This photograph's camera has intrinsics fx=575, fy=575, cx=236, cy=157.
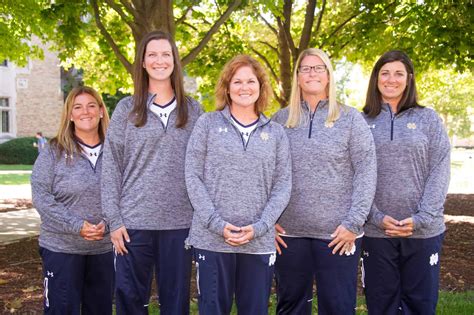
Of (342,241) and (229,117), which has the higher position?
(229,117)

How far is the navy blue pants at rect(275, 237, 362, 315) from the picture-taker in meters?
3.72

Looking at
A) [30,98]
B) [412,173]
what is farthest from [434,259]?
[30,98]

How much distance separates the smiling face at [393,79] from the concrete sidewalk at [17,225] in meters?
7.10

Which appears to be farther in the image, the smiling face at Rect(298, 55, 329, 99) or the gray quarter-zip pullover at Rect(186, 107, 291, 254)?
the smiling face at Rect(298, 55, 329, 99)

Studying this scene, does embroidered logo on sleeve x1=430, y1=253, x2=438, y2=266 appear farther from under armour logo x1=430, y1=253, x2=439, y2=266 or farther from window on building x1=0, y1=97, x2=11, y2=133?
window on building x1=0, y1=97, x2=11, y2=133

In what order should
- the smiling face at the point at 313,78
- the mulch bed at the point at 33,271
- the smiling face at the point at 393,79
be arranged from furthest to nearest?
the mulch bed at the point at 33,271
the smiling face at the point at 393,79
the smiling face at the point at 313,78

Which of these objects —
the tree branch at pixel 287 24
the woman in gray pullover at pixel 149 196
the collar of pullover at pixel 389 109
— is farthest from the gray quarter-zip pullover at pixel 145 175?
the tree branch at pixel 287 24

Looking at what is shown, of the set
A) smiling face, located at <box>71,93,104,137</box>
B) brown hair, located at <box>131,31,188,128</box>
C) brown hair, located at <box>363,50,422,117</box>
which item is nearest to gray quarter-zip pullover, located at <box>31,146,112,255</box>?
smiling face, located at <box>71,93,104,137</box>

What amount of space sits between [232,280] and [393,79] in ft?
5.93

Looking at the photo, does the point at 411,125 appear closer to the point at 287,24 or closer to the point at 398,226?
the point at 398,226

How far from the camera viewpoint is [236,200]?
348 centimetres

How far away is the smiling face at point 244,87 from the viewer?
365cm

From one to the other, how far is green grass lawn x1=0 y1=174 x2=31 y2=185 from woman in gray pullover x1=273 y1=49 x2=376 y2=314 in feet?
58.3

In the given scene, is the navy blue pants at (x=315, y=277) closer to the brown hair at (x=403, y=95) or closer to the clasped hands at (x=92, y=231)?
the brown hair at (x=403, y=95)
